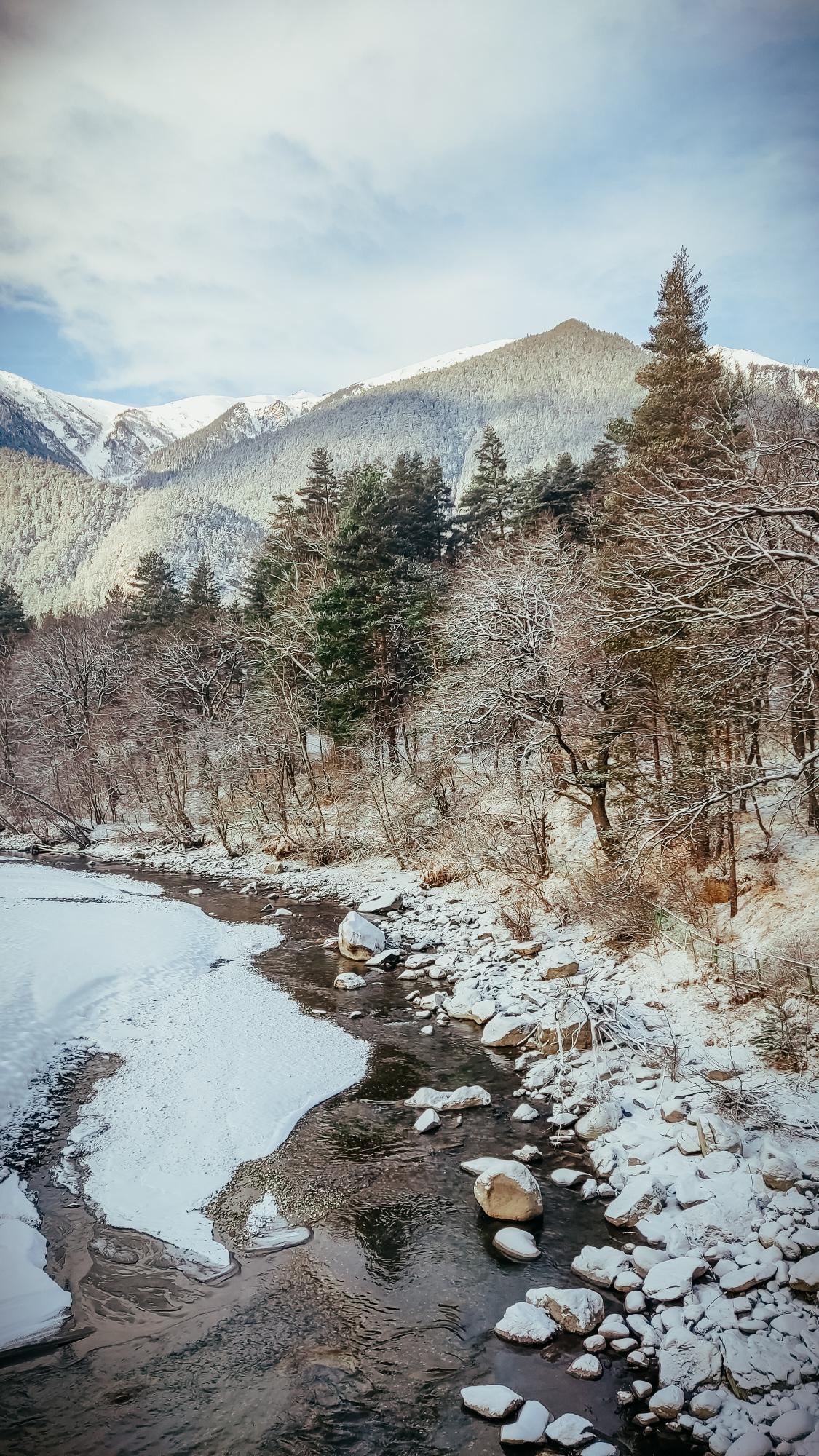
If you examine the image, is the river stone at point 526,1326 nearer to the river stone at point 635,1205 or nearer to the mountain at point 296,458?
the river stone at point 635,1205

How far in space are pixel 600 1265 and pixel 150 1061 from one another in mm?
7079

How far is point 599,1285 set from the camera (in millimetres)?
5812

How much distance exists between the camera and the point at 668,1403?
15.3ft

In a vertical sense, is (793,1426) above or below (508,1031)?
above

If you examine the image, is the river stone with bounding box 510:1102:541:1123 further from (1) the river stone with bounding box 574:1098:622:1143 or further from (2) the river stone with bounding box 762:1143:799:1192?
A: (2) the river stone with bounding box 762:1143:799:1192

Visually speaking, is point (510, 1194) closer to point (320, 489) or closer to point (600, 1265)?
point (600, 1265)

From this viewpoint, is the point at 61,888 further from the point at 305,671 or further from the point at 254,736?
the point at 305,671

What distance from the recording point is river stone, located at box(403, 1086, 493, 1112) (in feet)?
28.9

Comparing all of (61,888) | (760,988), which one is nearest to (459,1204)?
(760,988)

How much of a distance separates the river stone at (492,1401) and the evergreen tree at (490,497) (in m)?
34.5

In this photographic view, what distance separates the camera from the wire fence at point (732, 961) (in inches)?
355

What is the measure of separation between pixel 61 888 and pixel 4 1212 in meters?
14.6

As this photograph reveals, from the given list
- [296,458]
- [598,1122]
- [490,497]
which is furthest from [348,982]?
[296,458]

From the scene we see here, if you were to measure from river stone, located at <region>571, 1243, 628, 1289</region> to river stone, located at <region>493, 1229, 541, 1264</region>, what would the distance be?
39 centimetres
